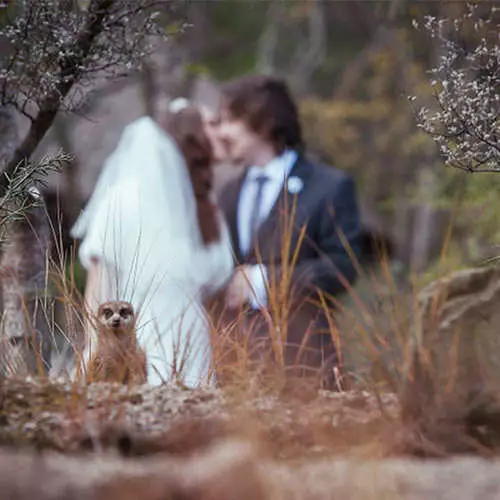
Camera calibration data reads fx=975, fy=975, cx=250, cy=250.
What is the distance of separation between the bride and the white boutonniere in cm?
48

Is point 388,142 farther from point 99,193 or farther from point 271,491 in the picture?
point 271,491

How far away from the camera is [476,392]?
2.48 m

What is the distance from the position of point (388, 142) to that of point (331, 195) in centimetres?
1084

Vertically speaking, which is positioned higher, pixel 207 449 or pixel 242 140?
pixel 242 140

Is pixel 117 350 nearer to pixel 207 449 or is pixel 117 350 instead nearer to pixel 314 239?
pixel 207 449

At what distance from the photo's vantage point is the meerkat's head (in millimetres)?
3127

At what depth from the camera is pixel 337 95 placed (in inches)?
654

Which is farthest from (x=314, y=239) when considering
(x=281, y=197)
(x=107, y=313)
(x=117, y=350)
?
(x=117, y=350)

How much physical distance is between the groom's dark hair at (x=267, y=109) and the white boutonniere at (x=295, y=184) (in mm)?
180

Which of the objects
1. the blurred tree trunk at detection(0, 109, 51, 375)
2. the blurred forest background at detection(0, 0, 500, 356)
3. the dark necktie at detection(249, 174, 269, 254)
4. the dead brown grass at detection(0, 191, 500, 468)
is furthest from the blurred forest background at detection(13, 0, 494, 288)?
the dead brown grass at detection(0, 191, 500, 468)

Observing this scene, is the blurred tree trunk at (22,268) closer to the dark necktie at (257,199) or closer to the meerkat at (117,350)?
the meerkat at (117,350)

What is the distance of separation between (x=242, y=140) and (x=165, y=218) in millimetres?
533

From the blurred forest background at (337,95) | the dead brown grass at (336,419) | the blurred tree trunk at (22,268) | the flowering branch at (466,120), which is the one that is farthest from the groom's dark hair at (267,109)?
the blurred forest background at (337,95)

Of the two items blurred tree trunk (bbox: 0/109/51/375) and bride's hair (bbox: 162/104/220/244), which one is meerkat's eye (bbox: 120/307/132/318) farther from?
bride's hair (bbox: 162/104/220/244)
